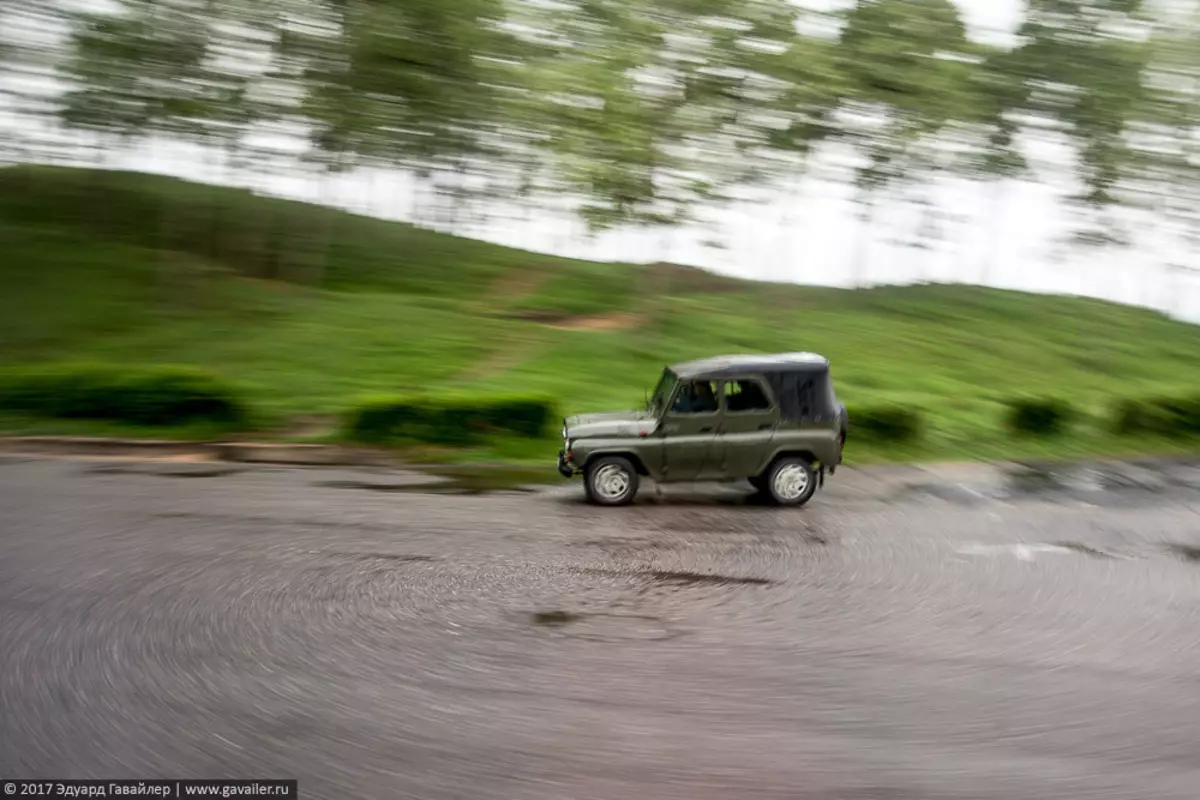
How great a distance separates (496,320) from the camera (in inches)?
1401

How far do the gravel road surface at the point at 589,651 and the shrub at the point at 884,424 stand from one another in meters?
7.47

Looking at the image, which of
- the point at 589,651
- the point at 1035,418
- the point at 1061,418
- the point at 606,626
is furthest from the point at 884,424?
the point at 589,651

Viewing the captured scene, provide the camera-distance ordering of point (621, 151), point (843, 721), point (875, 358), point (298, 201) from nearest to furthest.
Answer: point (843, 721) < point (621, 151) < point (875, 358) < point (298, 201)

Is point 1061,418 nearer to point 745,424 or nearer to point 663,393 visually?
point 745,424

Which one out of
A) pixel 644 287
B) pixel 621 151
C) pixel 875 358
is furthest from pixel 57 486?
pixel 644 287

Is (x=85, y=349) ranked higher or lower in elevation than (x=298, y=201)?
lower

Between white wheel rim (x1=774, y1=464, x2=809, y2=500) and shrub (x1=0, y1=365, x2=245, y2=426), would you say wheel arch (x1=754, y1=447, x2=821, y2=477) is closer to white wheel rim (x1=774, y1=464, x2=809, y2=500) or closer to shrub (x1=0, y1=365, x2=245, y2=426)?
white wheel rim (x1=774, y1=464, x2=809, y2=500)

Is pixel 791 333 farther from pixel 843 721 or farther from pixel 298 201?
pixel 843 721

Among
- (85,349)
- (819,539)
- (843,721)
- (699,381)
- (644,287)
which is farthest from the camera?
(644,287)

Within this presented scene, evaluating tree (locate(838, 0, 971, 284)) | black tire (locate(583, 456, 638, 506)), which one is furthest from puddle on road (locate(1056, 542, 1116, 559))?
tree (locate(838, 0, 971, 284))

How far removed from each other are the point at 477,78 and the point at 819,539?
29.8 meters

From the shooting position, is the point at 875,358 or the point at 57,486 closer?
the point at 57,486

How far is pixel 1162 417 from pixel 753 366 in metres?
15.7

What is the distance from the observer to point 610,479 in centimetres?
1200
